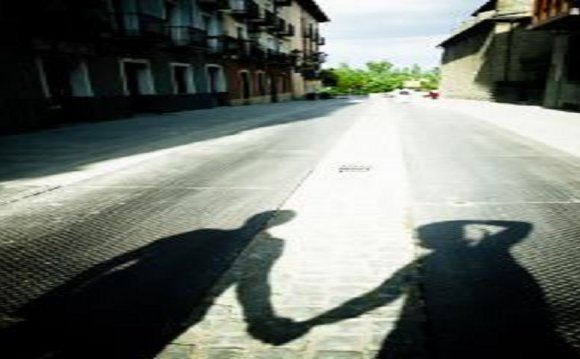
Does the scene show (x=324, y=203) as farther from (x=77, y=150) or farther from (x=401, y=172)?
(x=77, y=150)

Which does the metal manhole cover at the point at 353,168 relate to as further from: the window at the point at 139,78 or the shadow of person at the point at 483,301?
the window at the point at 139,78

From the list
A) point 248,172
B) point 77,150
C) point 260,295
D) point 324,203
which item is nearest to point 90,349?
point 260,295

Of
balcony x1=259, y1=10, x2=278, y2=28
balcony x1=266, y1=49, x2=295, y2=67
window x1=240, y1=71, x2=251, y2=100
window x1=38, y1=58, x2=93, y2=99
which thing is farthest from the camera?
balcony x1=266, y1=49, x2=295, y2=67

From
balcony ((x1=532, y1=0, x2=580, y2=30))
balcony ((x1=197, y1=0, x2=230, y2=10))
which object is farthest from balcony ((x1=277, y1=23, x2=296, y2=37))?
balcony ((x1=532, y1=0, x2=580, y2=30))

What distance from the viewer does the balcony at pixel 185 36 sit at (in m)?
24.9

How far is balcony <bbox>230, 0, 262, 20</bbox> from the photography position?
33.8 metres

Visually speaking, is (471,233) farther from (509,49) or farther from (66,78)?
(509,49)

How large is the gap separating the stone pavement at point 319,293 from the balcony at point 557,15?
16735 millimetres

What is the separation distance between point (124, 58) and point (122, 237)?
19154 mm

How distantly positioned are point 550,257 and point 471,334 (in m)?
1.45

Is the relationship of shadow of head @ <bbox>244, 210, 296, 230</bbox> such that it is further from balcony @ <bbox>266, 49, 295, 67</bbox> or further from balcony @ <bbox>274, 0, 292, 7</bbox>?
balcony @ <bbox>274, 0, 292, 7</bbox>

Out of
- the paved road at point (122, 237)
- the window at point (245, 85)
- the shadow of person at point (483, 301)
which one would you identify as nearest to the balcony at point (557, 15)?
the paved road at point (122, 237)

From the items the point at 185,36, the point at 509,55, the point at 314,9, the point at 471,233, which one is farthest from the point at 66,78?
the point at 314,9

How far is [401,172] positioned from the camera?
6863 millimetres
